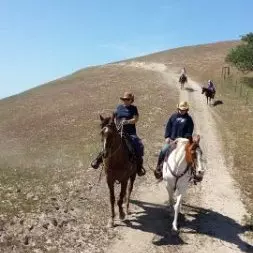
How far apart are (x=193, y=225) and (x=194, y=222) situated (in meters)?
0.27

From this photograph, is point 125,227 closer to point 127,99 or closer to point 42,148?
point 127,99

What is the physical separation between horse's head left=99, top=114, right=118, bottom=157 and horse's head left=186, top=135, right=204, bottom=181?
7.82 ft

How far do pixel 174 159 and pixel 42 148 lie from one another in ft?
51.4

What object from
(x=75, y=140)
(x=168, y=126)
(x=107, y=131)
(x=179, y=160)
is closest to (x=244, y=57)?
(x=75, y=140)

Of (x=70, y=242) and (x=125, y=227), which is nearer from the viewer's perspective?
(x=70, y=242)

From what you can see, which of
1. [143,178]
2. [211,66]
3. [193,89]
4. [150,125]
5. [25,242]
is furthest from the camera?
[211,66]

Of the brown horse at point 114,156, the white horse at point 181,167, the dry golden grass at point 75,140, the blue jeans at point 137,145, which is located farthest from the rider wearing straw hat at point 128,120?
the dry golden grass at point 75,140

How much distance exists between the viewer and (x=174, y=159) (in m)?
13.2

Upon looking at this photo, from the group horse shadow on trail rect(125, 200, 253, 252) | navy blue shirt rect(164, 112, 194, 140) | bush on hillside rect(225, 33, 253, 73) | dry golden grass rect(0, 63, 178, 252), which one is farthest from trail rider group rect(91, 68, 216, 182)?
bush on hillside rect(225, 33, 253, 73)

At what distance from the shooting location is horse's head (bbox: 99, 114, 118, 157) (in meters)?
12.0

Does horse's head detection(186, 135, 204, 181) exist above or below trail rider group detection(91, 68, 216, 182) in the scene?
below

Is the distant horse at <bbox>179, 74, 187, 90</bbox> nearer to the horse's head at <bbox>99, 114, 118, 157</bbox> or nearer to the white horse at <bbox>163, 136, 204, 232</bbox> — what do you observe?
the white horse at <bbox>163, 136, 204, 232</bbox>

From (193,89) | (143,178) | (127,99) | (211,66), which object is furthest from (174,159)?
(211,66)

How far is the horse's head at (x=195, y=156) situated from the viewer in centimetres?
1298
